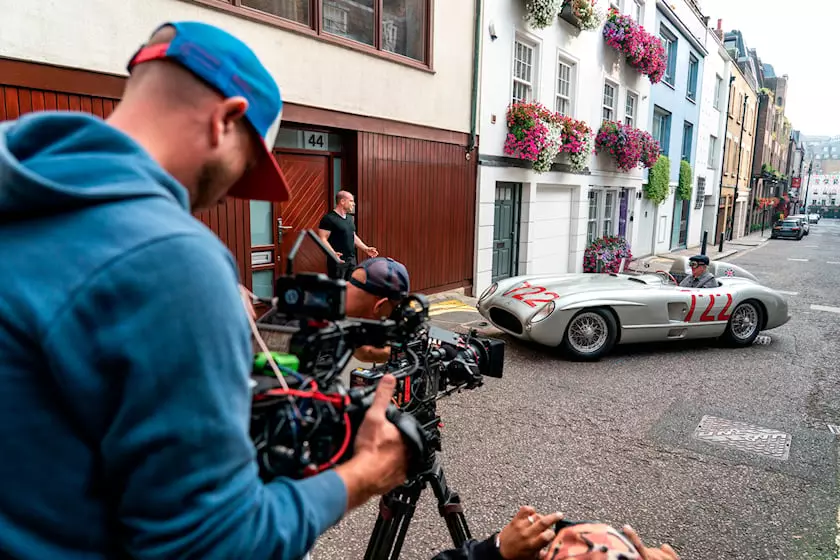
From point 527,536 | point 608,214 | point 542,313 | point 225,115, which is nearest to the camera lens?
point 225,115

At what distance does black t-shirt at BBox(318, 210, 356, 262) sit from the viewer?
22.9 ft

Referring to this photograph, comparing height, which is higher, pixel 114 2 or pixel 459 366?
pixel 114 2

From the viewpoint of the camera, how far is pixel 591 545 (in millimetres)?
1489

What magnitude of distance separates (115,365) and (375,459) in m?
0.53

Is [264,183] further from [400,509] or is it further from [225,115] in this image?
[400,509]

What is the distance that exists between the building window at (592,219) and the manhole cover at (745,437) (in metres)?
10.6

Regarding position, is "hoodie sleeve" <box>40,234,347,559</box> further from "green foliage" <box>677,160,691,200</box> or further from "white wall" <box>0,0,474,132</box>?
"green foliage" <box>677,160,691,200</box>

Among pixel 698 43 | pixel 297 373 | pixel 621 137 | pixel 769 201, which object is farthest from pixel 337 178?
pixel 769 201

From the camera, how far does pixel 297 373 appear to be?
1.18 metres

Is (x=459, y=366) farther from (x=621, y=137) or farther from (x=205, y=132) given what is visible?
Result: (x=621, y=137)

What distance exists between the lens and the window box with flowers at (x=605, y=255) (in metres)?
14.1

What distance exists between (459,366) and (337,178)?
6110 millimetres

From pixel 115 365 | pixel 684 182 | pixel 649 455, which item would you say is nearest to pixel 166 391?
pixel 115 365

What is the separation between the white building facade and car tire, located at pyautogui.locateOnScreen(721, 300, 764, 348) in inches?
178
